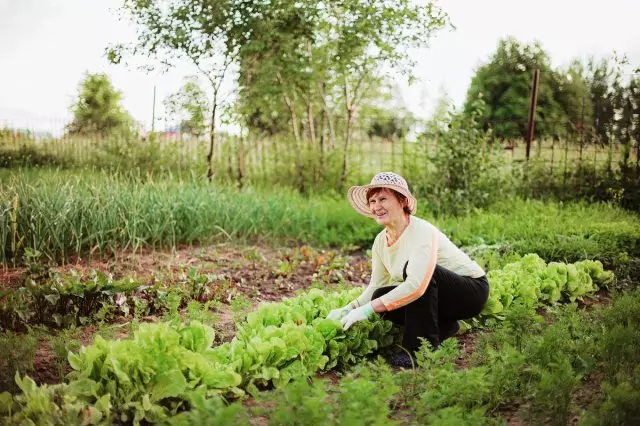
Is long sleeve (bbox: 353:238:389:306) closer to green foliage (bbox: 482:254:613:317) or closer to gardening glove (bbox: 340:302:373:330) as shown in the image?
gardening glove (bbox: 340:302:373:330)

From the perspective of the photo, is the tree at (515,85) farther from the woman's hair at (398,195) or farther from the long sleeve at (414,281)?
the long sleeve at (414,281)

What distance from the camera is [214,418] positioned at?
193 cm

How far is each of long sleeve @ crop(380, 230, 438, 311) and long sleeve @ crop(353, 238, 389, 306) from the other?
1.04ft

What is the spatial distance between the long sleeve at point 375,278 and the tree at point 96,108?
9.44m

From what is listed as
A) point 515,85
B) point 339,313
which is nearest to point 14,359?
point 339,313

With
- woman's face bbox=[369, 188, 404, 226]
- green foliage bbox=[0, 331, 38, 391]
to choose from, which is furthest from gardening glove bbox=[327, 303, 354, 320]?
green foliage bbox=[0, 331, 38, 391]

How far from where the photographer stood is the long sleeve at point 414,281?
350 cm

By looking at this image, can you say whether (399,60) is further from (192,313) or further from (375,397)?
(375,397)

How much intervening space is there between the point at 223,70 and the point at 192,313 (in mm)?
6567

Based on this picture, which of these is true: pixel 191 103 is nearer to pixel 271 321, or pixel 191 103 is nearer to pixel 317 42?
pixel 317 42

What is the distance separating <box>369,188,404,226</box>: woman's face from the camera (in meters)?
3.69

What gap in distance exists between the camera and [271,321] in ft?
11.8

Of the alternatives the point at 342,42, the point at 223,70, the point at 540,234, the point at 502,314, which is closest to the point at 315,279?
the point at 502,314

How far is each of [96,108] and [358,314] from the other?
1081 cm
